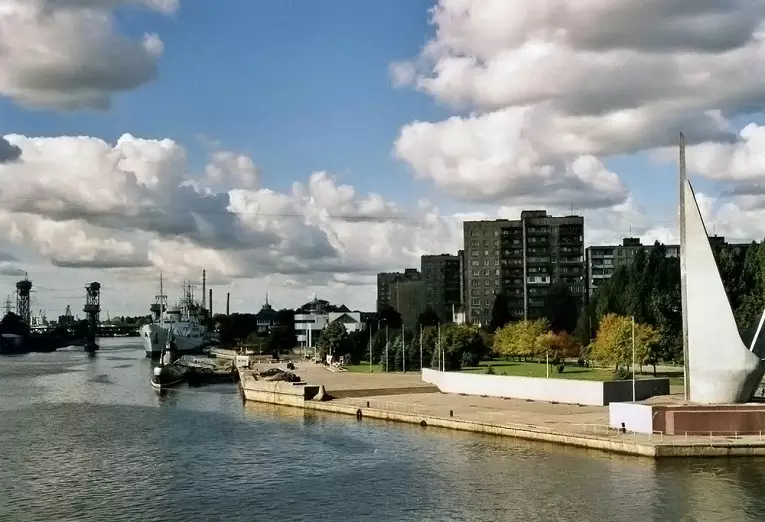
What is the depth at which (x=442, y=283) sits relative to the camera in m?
189

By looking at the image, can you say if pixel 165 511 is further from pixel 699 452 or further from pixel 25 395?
pixel 25 395

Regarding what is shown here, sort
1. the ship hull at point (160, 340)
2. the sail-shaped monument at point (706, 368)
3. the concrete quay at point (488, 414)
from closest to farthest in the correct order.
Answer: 1. the concrete quay at point (488, 414)
2. the sail-shaped monument at point (706, 368)
3. the ship hull at point (160, 340)

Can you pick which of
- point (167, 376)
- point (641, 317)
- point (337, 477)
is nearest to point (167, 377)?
point (167, 376)

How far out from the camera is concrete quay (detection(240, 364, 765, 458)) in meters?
41.3

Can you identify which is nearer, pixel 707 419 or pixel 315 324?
pixel 707 419

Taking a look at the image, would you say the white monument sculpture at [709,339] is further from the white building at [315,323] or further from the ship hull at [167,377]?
the white building at [315,323]

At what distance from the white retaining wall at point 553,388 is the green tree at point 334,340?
47.5 m

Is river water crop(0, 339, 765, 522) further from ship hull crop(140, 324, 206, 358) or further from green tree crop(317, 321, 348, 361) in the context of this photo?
ship hull crop(140, 324, 206, 358)

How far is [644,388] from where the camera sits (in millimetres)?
58219

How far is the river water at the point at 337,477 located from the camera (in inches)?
1324

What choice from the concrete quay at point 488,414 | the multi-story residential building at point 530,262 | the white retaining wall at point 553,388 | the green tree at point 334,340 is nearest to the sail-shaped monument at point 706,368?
the concrete quay at point 488,414

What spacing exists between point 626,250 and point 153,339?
90725 millimetres

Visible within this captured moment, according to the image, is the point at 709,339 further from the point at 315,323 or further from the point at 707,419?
the point at 315,323

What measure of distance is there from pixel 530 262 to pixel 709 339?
325 feet
